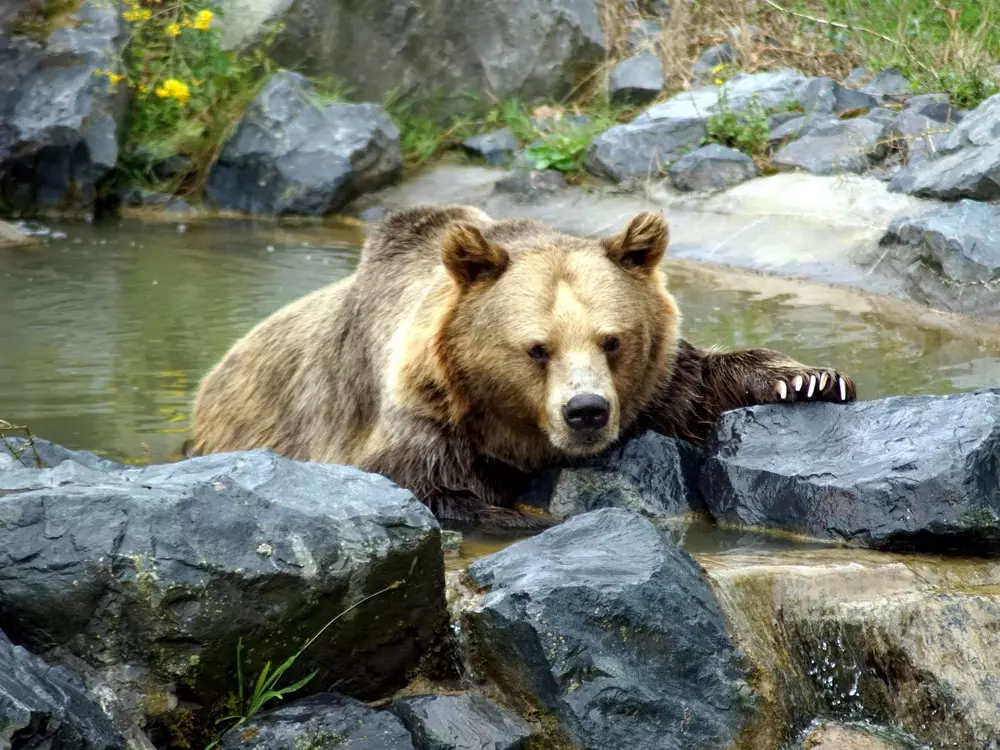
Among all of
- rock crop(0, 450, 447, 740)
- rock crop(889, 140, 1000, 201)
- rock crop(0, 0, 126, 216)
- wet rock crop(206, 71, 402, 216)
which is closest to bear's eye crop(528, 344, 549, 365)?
rock crop(0, 450, 447, 740)

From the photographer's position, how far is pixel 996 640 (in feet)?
12.0

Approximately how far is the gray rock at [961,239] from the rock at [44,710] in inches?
241

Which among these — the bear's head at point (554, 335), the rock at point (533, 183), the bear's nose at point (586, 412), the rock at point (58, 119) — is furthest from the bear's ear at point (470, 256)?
the rock at point (58, 119)

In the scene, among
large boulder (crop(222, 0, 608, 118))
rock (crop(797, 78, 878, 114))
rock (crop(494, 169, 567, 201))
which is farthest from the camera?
large boulder (crop(222, 0, 608, 118))

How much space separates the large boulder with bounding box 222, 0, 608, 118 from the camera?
1358 cm

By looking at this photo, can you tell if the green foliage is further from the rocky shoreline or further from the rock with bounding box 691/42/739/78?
the rocky shoreline

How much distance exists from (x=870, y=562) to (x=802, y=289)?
482cm

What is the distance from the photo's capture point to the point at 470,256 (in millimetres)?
4926

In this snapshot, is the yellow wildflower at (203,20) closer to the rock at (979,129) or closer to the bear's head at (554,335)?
the rock at (979,129)

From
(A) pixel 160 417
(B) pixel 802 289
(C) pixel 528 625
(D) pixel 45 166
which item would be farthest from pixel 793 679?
(D) pixel 45 166

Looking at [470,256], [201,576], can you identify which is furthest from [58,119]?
[201,576]

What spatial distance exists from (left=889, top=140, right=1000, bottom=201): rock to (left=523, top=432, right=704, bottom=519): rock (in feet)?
14.1

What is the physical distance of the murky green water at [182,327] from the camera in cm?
665

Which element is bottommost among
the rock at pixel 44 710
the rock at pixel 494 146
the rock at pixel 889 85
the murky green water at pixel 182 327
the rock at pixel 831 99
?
the murky green water at pixel 182 327
